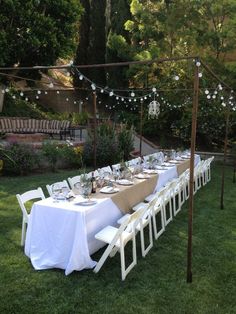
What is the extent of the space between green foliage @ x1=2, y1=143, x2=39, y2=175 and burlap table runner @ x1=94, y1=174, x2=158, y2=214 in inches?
171

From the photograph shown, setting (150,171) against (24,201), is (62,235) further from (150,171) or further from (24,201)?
(150,171)

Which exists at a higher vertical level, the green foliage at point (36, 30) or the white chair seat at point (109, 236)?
the green foliage at point (36, 30)

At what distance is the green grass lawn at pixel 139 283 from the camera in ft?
12.8

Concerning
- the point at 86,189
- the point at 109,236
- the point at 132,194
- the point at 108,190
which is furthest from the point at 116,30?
the point at 109,236

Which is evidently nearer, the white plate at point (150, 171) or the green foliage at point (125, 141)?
the white plate at point (150, 171)

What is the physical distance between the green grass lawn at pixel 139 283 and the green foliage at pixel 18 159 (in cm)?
439

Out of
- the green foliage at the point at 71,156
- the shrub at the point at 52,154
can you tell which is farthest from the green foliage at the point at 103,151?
the shrub at the point at 52,154

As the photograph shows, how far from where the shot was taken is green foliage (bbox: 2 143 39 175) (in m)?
10.5

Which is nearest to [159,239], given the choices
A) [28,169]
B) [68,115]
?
[28,169]

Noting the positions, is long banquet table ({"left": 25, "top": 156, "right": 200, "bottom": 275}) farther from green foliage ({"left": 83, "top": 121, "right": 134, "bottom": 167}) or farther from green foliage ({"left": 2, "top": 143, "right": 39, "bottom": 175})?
green foliage ({"left": 83, "top": 121, "right": 134, "bottom": 167})

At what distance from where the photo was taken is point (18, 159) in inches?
416

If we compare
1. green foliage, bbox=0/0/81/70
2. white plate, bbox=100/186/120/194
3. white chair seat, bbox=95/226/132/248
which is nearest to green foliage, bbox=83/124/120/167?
green foliage, bbox=0/0/81/70

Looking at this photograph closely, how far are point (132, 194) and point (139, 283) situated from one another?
7.57 ft

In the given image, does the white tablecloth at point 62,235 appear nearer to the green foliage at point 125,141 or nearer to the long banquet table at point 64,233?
the long banquet table at point 64,233
